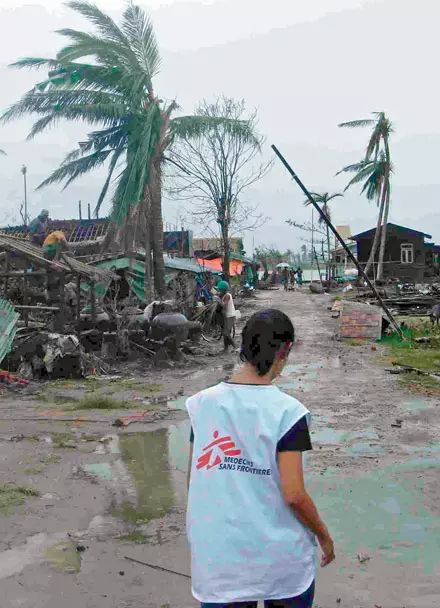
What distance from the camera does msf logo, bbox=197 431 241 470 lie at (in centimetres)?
222

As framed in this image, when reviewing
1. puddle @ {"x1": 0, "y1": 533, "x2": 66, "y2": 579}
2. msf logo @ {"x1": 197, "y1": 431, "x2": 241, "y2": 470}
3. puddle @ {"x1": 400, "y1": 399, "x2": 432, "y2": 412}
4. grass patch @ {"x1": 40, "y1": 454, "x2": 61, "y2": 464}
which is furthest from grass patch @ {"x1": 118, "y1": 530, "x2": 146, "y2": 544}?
puddle @ {"x1": 400, "y1": 399, "x2": 432, "y2": 412}

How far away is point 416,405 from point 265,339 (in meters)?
7.49

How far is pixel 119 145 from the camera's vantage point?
2239cm

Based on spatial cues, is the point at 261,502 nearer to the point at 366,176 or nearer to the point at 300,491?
the point at 300,491

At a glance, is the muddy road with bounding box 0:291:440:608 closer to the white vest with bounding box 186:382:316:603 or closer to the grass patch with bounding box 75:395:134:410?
the grass patch with bounding box 75:395:134:410

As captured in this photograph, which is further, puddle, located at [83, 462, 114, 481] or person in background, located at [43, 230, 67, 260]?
person in background, located at [43, 230, 67, 260]

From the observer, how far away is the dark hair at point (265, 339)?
2332 mm

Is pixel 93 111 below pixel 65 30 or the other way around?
below

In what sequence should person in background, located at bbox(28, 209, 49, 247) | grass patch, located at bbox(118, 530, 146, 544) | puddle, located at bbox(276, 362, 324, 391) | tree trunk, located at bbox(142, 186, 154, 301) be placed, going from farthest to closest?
tree trunk, located at bbox(142, 186, 154, 301) → person in background, located at bbox(28, 209, 49, 247) → puddle, located at bbox(276, 362, 324, 391) → grass patch, located at bbox(118, 530, 146, 544)

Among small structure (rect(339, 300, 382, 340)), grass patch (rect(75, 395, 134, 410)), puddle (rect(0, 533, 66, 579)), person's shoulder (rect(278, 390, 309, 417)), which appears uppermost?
person's shoulder (rect(278, 390, 309, 417))

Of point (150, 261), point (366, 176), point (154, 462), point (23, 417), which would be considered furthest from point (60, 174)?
point (366, 176)

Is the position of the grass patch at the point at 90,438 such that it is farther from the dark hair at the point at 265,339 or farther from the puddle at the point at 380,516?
the dark hair at the point at 265,339

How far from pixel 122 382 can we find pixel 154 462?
4971 mm

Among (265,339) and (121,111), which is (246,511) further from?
(121,111)
